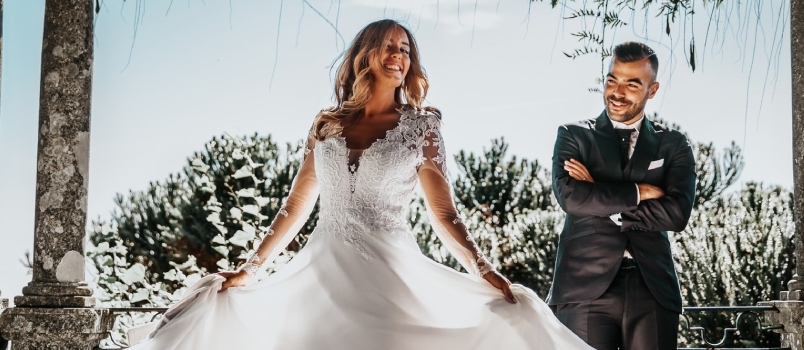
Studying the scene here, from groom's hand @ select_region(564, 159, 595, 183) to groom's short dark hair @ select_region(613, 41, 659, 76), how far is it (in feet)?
1.34

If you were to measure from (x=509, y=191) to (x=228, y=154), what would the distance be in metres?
10.3

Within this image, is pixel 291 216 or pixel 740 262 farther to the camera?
pixel 740 262

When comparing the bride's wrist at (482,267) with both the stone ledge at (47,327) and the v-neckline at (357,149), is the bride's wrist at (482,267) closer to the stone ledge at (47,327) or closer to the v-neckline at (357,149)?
the v-neckline at (357,149)

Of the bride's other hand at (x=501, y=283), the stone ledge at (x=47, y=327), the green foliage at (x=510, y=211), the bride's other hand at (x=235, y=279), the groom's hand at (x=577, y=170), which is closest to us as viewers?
the bride's other hand at (x=501, y=283)

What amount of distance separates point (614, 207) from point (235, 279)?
1.34m

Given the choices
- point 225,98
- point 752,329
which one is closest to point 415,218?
point 752,329

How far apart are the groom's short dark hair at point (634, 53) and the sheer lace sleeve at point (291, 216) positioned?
1179mm

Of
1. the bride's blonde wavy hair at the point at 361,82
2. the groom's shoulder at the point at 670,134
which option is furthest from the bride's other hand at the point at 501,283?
the groom's shoulder at the point at 670,134

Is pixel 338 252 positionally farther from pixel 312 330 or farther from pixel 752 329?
pixel 752 329

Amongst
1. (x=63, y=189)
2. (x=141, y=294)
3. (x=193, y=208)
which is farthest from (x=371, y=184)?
(x=193, y=208)

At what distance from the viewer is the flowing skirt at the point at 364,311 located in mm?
2770

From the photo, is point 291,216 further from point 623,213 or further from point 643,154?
point 643,154

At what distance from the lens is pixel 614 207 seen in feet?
10.2

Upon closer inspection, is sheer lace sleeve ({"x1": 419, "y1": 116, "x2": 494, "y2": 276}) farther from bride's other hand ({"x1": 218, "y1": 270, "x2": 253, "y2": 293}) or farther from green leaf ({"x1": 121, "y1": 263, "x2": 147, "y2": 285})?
green leaf ({"x1": 121, "y1": 263, "x2": 147, "y2": 285})
